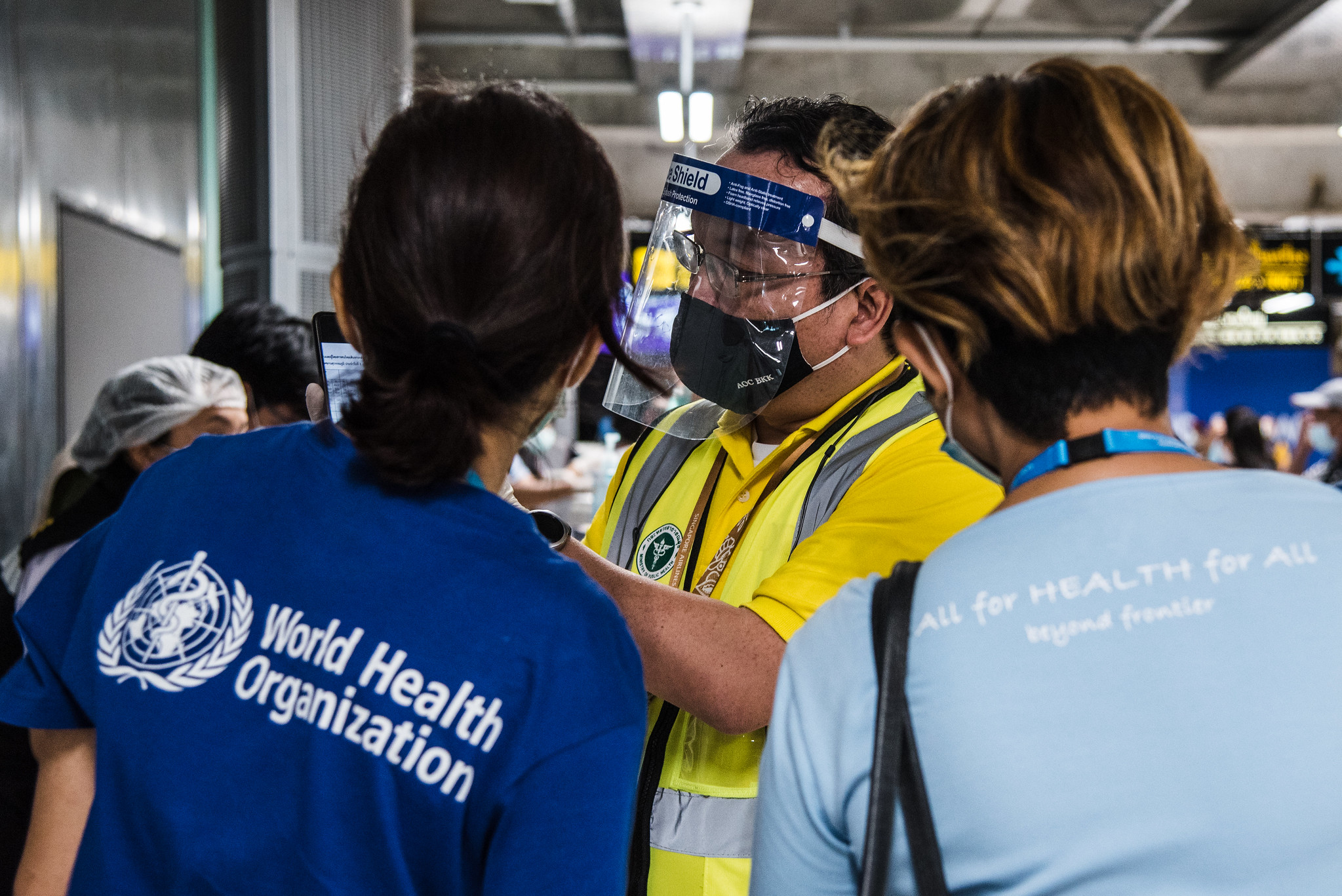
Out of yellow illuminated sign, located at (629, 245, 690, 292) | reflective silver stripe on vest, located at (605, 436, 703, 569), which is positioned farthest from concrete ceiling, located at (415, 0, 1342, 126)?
reflective silver stripe on vest, located at (605, 436, 703, 569)

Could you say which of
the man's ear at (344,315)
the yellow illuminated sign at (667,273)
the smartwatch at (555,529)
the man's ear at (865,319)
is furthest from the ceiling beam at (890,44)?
the man's ear at (344,315)

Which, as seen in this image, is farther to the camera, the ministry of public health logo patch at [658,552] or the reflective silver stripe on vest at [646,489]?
the reflective silver stripe on vest at [646,489]

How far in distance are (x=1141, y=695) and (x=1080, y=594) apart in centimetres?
9

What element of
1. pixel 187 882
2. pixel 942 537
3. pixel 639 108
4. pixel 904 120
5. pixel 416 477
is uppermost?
pixel 639 108

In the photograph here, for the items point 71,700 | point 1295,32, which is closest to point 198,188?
point 71,700

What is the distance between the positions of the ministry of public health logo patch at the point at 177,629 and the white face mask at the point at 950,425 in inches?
24.7

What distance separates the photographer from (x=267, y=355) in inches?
121

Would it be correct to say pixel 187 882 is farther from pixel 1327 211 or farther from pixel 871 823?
pixel 1327 211

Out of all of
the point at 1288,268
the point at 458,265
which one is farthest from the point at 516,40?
the point at 458,265

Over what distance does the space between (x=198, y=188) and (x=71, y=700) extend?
19.1 ft

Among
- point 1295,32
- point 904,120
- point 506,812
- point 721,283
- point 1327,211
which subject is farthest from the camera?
point 1327,211

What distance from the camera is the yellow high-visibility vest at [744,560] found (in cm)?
144

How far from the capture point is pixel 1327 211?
418 inches

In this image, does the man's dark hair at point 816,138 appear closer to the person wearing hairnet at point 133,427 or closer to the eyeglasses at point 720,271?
the eyeglasses at point 720,271
